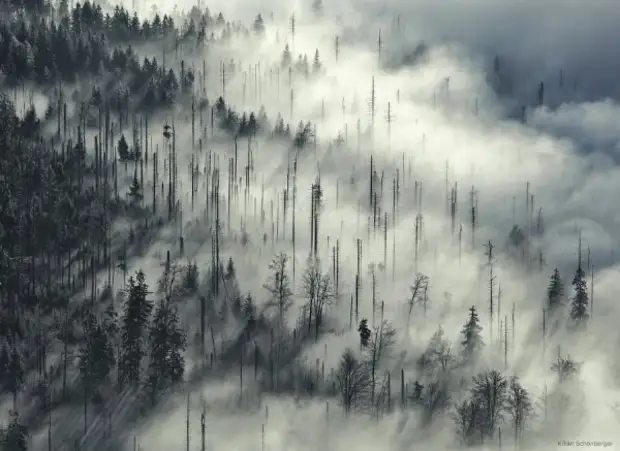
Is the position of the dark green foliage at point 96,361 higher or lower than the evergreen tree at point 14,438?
higher

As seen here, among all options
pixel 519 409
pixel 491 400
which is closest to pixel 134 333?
pixel 491 400

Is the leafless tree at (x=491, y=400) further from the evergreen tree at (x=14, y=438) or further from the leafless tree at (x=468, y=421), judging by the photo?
the evergreen tree at (x=14, y=438)

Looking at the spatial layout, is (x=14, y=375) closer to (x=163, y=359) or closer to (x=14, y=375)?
(x=14, y=375)

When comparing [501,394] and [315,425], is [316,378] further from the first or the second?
[501,394]

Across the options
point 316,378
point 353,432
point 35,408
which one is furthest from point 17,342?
point 353,432

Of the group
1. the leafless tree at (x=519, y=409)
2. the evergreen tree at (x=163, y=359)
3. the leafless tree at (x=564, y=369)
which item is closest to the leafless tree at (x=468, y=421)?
the leafless tree at (x=519, y=409)

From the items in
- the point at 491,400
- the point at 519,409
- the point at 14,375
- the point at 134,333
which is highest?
the point at 134,333

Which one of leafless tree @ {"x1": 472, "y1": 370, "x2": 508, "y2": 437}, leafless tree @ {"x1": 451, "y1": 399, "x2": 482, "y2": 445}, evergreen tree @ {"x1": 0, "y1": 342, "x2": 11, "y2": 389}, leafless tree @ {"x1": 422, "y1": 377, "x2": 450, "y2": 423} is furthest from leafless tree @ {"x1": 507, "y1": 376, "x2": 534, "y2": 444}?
evergreen tree @ {"x1": 0, "y1": 342, "x2": 11, "y2": 389}
